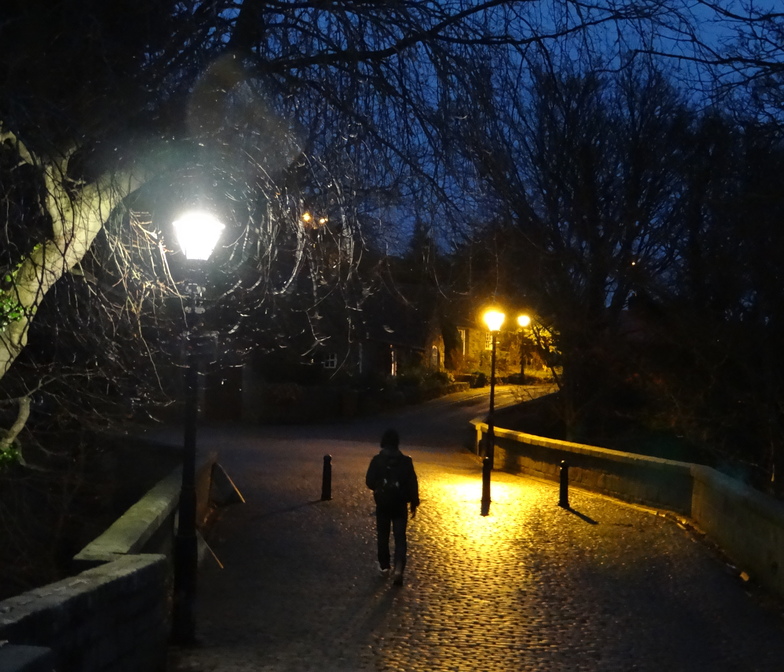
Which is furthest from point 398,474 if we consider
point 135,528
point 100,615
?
point 100,615

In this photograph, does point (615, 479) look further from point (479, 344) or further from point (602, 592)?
point (479, 344)

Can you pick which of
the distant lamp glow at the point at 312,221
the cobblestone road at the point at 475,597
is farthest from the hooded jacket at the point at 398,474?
the distant lamp glow at the point at 312,221

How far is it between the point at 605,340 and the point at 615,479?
8490 mm

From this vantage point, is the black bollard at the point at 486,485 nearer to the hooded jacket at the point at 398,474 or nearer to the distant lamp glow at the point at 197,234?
the hooded jacket at the point at 398,474

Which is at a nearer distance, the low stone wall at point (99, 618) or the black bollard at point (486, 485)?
the low stone wall at point (99, 618)

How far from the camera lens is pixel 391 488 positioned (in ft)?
34.7

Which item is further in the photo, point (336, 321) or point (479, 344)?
point (479, 344)

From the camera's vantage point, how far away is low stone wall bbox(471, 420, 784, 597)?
10.4 meters

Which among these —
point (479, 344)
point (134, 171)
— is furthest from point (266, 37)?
point (479, 344)

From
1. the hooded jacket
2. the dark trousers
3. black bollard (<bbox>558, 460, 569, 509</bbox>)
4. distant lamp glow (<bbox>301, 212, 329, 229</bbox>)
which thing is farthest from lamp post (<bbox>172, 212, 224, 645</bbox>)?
black bollard (<bbox>558, 460, 569, 509</bbox>)

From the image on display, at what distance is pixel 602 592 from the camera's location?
408 inches

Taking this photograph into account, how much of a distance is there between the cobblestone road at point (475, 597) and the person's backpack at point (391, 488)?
870 mm

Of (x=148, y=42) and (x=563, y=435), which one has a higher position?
(x=148, y=42)

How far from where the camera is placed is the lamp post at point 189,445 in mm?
8117
